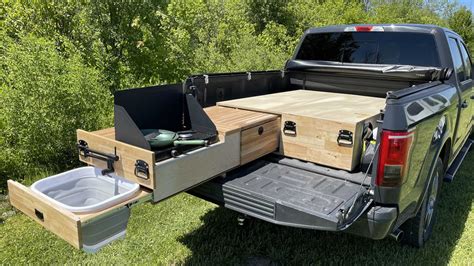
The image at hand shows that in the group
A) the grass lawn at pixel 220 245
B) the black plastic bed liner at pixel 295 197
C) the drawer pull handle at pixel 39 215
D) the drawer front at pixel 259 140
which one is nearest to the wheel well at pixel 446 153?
the grass lawn at pixel 220 245

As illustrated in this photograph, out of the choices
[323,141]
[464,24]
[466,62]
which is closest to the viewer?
[323,141]

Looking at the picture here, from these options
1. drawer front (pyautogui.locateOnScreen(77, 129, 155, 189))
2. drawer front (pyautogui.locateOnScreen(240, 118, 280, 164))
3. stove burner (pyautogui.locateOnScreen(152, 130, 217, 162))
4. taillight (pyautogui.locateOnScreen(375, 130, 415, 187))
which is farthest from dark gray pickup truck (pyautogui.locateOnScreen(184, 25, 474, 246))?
drawer front (pyautogui.locateOnScreen(77, 129, 155, 189))

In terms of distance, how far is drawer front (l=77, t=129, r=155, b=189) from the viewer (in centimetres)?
238

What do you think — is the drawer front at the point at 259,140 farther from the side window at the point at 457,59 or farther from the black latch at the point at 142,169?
the side window at the point at 457,59

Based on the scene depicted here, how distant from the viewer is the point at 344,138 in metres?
2.89

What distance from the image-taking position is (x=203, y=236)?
3797mm

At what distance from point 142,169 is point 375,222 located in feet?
5.13

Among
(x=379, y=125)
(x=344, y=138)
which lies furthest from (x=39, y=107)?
(x=379, y=125)

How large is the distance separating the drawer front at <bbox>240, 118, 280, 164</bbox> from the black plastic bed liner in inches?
5.0

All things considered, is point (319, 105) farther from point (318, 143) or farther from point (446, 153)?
point (446, 153)

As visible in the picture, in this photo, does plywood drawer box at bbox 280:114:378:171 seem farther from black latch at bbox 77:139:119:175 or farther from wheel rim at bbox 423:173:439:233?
black latch at bbox 77:139:119:175

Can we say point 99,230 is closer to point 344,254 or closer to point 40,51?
point 344,254

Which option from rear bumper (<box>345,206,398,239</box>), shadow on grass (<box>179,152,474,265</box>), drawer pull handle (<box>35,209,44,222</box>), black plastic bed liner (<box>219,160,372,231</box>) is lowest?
shadow on grass (<box>179,152,474,265</box>)

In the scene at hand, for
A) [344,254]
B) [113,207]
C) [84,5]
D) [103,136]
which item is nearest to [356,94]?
[344,254]
